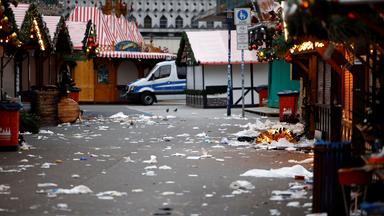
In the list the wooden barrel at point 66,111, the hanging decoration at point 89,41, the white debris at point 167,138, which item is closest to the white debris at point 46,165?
the white debris at point 167,138

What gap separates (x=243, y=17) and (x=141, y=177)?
16.2m

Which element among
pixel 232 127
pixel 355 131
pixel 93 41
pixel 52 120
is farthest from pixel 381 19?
pixel 93 41

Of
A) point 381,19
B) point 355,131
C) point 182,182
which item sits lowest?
point 182,182

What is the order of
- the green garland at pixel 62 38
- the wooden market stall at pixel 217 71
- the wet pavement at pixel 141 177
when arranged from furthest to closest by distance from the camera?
the wooden market stall at pixel 217 71, the green garland at pixel 62 38, the wet pavement at pixel 141 177

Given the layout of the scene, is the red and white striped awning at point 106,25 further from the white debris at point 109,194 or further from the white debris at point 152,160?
the white debris at point 109,194

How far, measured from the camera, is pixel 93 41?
3094cm

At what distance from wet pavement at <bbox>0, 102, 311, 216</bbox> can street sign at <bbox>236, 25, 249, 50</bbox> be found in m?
7.70

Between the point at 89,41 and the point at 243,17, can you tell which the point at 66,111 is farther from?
the point at 243,17

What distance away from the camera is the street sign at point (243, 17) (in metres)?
26.5

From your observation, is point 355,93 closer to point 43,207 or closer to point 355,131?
point 355,131

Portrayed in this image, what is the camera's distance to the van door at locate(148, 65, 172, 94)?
42250 mm

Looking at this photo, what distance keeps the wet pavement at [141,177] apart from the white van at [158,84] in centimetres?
2259

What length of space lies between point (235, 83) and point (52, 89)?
53.3ft

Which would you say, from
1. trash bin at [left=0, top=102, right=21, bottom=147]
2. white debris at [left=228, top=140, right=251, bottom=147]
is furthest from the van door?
trash bin at [left=0, top=102, right=21, bottom=147]
